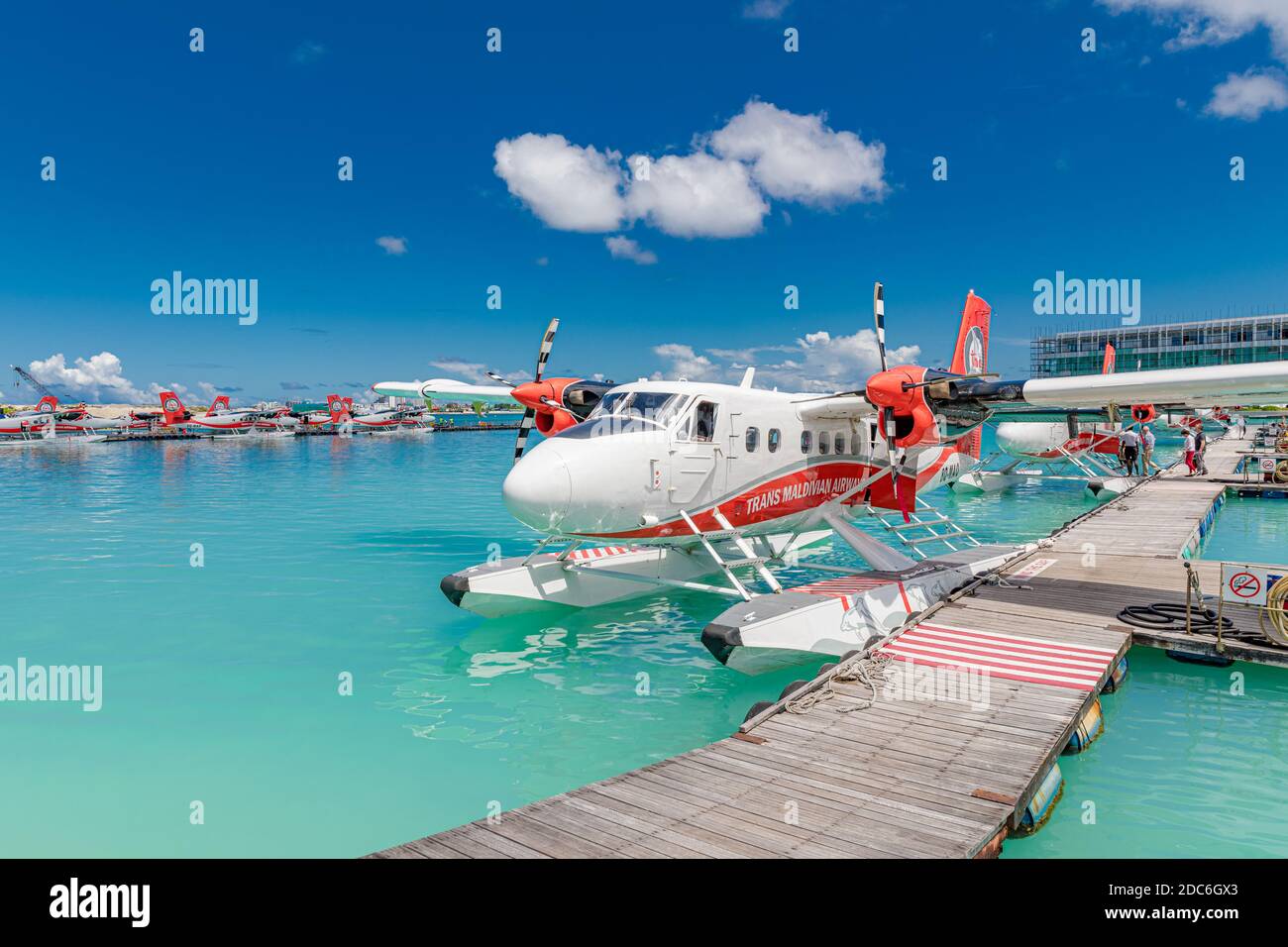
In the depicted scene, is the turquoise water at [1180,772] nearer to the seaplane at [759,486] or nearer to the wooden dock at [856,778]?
the wooden dock at [856,778]

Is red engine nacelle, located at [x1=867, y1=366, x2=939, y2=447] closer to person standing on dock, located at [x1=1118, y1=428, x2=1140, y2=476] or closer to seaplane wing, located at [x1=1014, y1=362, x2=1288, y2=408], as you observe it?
seaplane wing, located at [x1=1014, y1=362, x2=1288, y2=408]

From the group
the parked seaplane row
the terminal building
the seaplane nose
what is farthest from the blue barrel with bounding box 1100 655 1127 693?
the terminal building

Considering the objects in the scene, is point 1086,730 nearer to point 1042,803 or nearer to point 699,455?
point 1042,803

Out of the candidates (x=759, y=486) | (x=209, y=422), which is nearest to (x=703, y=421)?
(x=759, y=486)

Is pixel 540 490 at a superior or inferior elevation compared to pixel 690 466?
inferior

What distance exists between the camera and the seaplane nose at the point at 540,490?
9.01m

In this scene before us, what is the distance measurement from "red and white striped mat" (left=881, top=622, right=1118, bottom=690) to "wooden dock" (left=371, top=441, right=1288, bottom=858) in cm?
4

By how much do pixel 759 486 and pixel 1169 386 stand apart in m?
5.63

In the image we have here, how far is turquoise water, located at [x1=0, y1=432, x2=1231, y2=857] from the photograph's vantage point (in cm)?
669

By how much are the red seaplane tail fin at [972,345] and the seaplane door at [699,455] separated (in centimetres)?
875

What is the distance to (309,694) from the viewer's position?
30.9ft

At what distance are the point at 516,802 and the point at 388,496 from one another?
2638cm

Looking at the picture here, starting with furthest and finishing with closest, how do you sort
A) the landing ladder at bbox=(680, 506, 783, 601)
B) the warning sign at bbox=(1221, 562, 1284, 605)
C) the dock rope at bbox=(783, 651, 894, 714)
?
the landing ladder at bbox=(680, 506, 783, 601), the warning sign at bbox=(1221, 562, 1284, 605), the dock rope at bbox=(783, 651, 894, 714)
